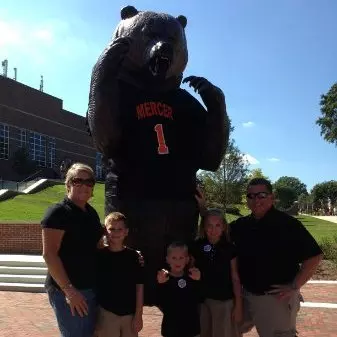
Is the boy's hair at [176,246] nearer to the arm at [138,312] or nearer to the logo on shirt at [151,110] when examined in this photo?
the arm at [138,312]

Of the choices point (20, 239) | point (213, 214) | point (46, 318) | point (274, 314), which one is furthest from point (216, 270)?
point (20, 239)

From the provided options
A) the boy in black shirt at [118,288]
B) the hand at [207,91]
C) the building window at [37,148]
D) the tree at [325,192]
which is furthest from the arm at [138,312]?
the tree at [325,192]

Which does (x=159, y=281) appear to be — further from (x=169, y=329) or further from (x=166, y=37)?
(x=166, y=37)

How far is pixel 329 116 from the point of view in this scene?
34656mm

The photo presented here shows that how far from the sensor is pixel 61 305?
302cm

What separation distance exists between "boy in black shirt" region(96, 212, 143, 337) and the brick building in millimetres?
35174

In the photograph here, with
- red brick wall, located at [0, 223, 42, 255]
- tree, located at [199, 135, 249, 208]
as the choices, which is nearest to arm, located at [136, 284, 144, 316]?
red brick wall, located at [0, 223, 42, 255]

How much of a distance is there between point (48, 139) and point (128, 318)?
44.5 meters

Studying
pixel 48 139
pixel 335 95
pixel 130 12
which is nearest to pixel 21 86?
pixel 48 139

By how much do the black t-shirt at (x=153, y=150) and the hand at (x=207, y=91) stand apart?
25 centimetres

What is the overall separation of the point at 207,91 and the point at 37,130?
141ft

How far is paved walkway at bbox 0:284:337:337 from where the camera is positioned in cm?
699

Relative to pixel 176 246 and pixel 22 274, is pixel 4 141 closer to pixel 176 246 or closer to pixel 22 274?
pixel 22 274

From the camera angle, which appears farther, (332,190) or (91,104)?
(332,190)
